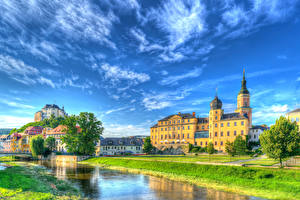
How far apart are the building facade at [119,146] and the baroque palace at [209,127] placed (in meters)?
10.5

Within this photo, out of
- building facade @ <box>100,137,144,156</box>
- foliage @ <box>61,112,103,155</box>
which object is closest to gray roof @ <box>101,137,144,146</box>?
building facade @ <box>100,137,144,156</box>

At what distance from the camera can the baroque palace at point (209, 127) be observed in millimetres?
78381

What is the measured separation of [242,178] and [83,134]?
54038mm

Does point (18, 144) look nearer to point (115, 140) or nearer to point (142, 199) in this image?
point (115, 140)

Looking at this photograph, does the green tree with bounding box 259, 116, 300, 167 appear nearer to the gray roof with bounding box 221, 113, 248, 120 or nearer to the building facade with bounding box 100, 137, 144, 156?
the gray roof with bounding box 221, 113, 248, 120

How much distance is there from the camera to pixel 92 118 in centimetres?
7350

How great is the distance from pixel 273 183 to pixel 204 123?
6638 centimetres

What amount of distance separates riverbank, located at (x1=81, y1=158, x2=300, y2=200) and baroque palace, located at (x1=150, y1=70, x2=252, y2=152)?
44399 millimetres

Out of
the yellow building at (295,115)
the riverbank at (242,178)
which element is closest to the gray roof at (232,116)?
the yellow building at (295,115)

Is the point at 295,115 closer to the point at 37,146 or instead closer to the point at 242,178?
the point at 242,178

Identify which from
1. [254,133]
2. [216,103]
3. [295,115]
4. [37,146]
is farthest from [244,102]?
[37,146]

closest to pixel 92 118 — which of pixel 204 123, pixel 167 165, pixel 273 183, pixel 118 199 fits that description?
pixel 167 165

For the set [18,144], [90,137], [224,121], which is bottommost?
[18,144]

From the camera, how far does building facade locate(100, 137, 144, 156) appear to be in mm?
94500
